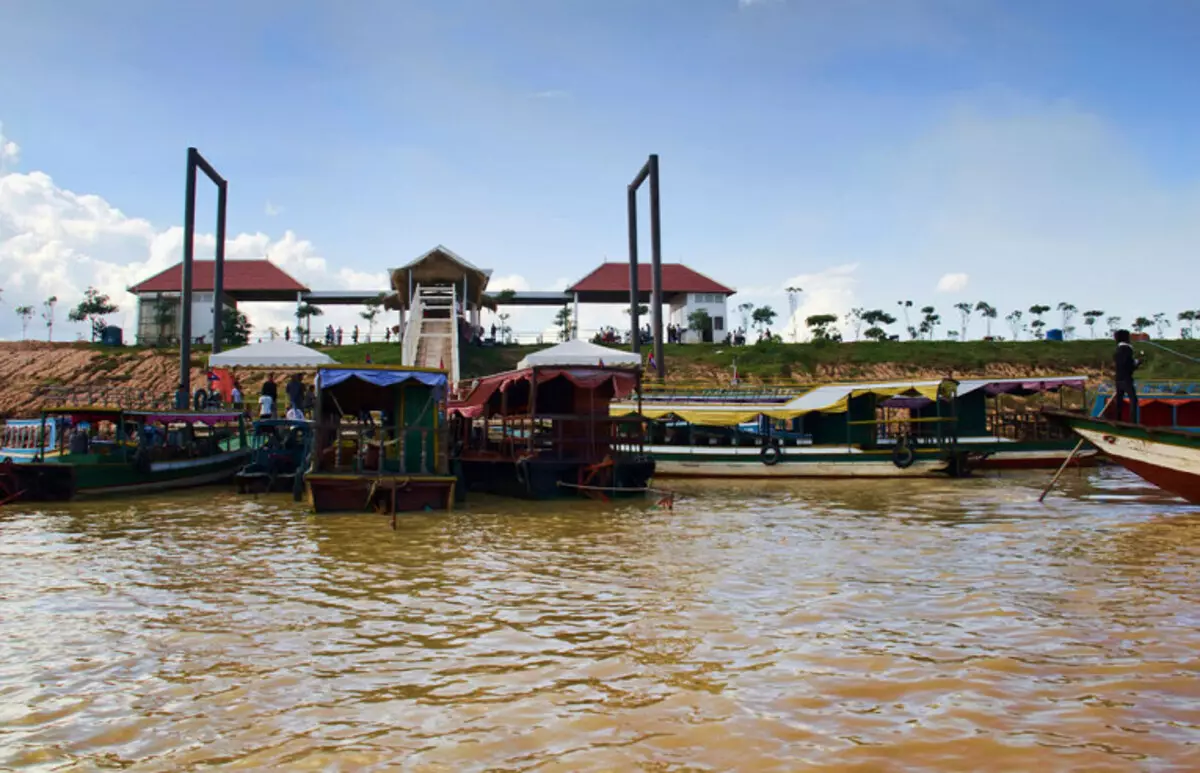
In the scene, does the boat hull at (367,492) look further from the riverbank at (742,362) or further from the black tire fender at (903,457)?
the riverbank at (742,362)

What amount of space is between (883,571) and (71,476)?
49.3ft

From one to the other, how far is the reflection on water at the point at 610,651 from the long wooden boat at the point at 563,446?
15.4 ft

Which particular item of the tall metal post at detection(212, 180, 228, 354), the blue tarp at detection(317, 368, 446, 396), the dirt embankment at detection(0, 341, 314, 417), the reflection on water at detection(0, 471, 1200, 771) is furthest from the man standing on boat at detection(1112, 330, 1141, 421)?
the dirt embankment at detection(0, 341, 314, 417)

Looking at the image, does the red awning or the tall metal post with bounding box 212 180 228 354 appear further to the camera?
the tall metal post with bounding box 212 180 228 354

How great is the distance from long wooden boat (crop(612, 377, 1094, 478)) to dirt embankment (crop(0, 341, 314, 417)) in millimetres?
19153

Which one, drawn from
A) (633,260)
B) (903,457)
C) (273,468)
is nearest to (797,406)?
(903,457)

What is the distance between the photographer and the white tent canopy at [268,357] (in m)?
20.5

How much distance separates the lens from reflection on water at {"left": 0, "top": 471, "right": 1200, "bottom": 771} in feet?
13.9

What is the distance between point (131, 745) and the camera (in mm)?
4270

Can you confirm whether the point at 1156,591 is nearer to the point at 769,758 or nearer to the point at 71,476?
the point at 769,758

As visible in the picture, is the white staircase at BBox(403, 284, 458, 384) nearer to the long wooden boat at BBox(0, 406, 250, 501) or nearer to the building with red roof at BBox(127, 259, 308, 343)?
the long wooden boat at BBox(0, 406, 250, 501)

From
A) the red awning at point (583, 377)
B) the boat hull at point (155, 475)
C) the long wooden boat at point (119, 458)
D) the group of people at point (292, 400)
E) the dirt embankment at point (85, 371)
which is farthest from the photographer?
the dirt embankment at point (85, 371)

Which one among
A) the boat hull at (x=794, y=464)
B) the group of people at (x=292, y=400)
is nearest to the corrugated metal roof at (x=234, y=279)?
the group of people at (x=292, y=400)

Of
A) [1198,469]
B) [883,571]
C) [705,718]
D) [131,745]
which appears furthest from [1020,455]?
[131,745]
